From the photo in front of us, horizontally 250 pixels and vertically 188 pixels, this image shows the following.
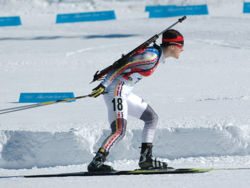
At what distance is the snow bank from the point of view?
6719 mm

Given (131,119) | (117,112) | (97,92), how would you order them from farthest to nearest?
(131,119)
(117,112)
(97,92)

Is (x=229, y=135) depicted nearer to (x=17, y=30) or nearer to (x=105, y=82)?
(x=105, y=82)

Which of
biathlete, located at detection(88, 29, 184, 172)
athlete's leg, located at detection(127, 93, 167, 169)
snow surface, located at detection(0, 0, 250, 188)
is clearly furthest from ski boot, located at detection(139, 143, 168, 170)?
biathlete, located at detection(88, 29, 184, 172)

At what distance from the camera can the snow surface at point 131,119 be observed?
258 inches

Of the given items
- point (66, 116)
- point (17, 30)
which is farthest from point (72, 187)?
point (17, 30)

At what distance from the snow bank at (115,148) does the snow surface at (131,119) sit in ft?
0.04

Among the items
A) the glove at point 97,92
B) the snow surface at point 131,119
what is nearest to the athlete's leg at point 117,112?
the glove at point 97,92

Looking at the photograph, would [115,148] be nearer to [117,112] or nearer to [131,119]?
[131,119]

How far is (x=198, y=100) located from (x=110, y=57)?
5.38 meters

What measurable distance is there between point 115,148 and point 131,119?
799 millimetres

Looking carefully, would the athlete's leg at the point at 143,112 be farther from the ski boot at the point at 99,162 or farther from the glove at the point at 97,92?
the ski boot at the point at 99,162

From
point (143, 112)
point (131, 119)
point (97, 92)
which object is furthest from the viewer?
point (131, 119)

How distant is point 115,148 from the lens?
22.3ft

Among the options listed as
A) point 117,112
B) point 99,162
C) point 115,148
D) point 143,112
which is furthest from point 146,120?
point 115,148
